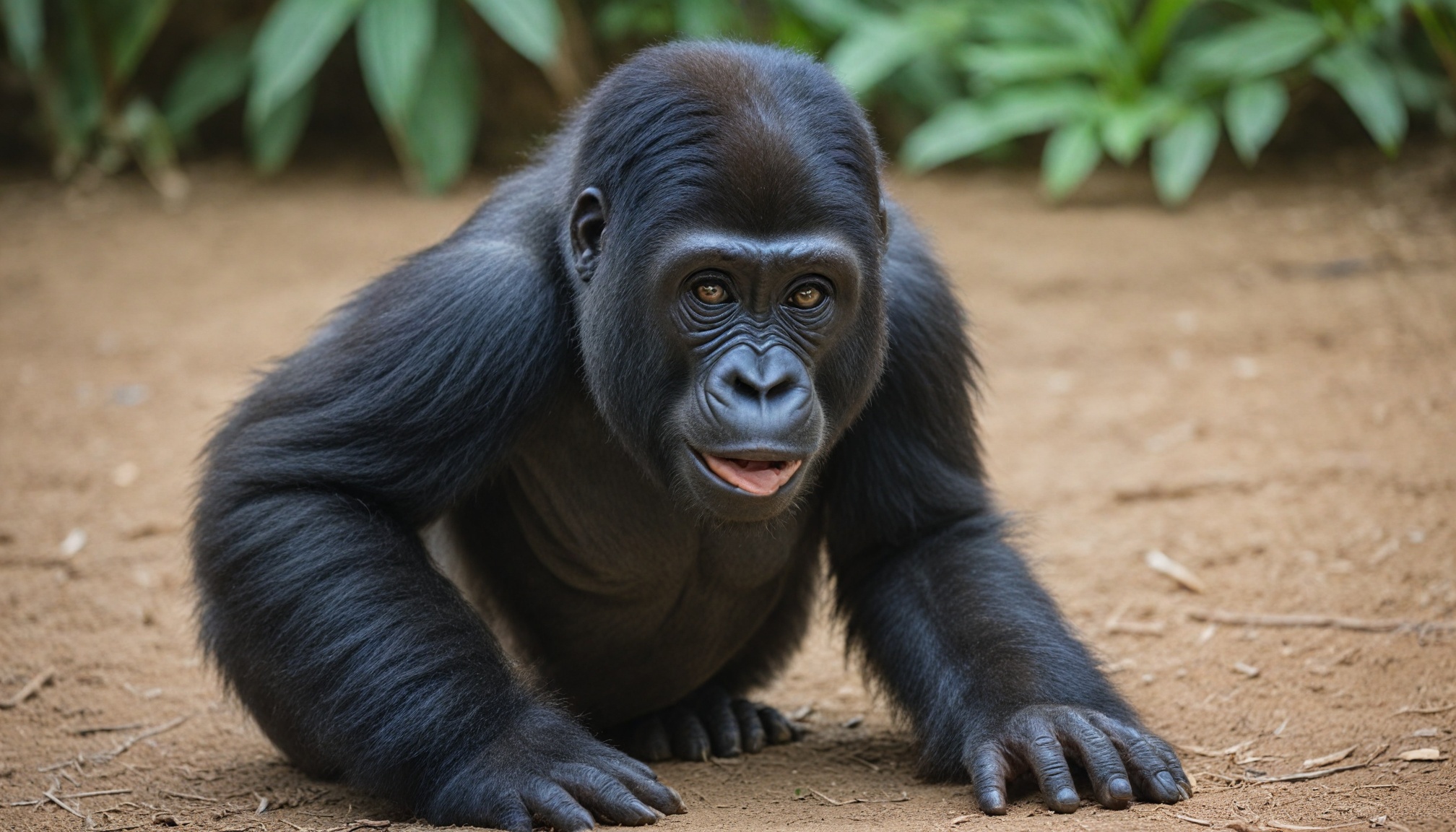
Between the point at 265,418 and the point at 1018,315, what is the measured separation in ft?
22.7

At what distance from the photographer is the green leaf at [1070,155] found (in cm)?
1198

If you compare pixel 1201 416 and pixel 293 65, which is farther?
pixel 293 65

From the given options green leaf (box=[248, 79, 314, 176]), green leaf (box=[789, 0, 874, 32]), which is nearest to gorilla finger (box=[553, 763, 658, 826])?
green leaf (box=[789, 0, 874, 32])

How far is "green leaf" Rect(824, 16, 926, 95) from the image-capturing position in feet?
39.7

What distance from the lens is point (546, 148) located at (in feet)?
19.6

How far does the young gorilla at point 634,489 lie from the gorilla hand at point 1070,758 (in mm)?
12

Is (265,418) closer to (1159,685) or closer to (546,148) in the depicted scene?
(546,148)

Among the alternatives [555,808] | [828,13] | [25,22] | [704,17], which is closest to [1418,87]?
[828,13]

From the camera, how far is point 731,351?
4.67 metres

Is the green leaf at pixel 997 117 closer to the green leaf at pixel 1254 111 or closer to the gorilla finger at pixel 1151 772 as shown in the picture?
the green leaf at pixel 1254 111

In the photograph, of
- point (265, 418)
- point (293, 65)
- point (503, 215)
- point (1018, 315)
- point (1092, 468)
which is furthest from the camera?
point (293, 65)

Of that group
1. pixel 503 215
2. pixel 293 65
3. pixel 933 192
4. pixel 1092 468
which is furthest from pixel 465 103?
pixel 503 215

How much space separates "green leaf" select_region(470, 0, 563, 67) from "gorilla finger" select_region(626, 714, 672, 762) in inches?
279

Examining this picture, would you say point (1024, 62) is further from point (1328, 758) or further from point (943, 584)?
point (1328, 758)
